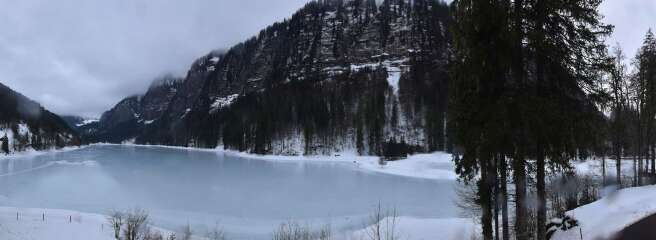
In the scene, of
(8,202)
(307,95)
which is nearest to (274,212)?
(8,202)

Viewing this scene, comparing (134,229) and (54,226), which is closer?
(134,229)

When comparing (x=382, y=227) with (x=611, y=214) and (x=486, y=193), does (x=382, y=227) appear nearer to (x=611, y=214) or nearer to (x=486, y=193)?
(x=486, y=193)

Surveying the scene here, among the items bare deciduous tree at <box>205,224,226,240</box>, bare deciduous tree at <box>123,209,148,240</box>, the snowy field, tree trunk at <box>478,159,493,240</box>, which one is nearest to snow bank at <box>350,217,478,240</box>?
the snowy field

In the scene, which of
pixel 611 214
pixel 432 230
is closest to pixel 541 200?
pixel 611 214

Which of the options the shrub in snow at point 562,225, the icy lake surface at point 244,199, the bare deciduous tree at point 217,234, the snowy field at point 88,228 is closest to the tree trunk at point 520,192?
the shrub in snow at point 562,225

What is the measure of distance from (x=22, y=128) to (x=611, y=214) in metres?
196

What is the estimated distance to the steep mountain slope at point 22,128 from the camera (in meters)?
134

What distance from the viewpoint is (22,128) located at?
159125 millimetres

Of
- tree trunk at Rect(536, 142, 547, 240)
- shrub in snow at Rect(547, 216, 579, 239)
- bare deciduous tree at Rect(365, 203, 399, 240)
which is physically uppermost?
tree trunk at Rect(536, 142, 547, 240)

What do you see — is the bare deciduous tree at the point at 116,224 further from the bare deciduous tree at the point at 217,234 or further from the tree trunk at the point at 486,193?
the tree trunk at the point at 486,193

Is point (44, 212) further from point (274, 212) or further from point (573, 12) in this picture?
point (573, 12)

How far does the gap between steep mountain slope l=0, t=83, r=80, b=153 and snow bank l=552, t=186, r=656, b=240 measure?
478ft

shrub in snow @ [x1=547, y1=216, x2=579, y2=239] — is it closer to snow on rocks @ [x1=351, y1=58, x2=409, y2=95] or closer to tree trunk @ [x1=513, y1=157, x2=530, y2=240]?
tree trunk @ [x1=513, y1=157, x2=530, y2=240]

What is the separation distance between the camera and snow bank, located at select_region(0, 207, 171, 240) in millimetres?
24031
